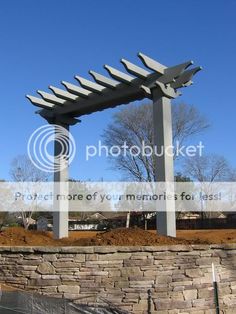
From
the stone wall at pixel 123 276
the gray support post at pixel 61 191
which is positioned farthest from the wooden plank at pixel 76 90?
the stone wall at pixel 123 276

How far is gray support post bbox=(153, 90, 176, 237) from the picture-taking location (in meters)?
11.0

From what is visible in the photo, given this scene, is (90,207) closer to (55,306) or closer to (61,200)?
(61,200)

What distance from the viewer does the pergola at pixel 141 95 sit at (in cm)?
1101

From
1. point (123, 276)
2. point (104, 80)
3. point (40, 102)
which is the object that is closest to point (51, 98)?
point (40, 102)

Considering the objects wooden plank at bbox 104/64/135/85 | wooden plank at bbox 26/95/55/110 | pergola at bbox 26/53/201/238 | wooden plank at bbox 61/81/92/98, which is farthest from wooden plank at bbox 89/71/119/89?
wooden plank at bbox 26/95/55/110

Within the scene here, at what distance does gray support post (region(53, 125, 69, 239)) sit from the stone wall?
5575mm

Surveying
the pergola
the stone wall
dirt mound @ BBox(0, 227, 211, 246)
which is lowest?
the stone wall

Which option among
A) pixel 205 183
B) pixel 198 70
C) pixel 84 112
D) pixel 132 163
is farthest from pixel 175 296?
pixel 205 183

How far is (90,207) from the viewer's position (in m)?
33.3

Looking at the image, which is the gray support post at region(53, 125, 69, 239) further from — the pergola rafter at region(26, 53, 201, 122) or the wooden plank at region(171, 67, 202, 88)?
the wooden plank at region(171, 67, 202, 88)

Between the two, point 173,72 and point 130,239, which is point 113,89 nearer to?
point 173,72

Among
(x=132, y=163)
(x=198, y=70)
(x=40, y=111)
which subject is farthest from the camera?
(x=132, y=163)

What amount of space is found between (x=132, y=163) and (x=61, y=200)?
1633 centimetres

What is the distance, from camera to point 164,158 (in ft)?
36.7
